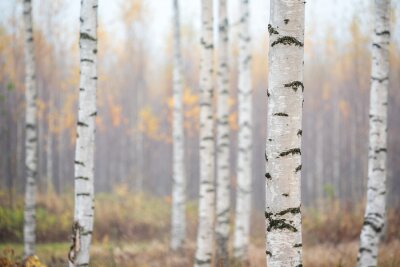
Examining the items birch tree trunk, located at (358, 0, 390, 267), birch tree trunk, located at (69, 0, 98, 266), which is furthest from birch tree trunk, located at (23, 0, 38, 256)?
birch tree trunk, located at (358, 0, 390, 267)

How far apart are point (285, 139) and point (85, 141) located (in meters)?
3.03

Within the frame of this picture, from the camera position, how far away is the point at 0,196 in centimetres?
1439

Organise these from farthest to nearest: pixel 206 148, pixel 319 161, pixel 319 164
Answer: pixel 319 161, pixel 319 164, pixel 206 148

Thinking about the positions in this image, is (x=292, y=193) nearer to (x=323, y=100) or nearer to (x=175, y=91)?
(x=175, y=91)

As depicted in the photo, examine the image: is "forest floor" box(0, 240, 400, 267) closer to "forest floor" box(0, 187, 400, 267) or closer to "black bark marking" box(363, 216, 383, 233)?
"forest floor" box(0, 187, 400, 267)

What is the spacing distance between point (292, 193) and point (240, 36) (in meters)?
7.20

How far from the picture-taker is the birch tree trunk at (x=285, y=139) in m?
2.96

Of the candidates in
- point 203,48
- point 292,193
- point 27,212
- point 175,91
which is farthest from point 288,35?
point 175,91

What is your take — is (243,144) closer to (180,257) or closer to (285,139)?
(180,257)

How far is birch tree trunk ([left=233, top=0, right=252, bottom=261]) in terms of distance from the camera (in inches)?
368

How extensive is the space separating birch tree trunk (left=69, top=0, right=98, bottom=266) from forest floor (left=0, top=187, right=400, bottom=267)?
2.84m

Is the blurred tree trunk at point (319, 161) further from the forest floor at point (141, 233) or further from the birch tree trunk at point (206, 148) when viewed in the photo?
the birch tree trunk at point (206, 148)

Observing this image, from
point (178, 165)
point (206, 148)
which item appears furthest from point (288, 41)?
point (178, 165)

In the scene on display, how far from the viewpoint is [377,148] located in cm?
563
